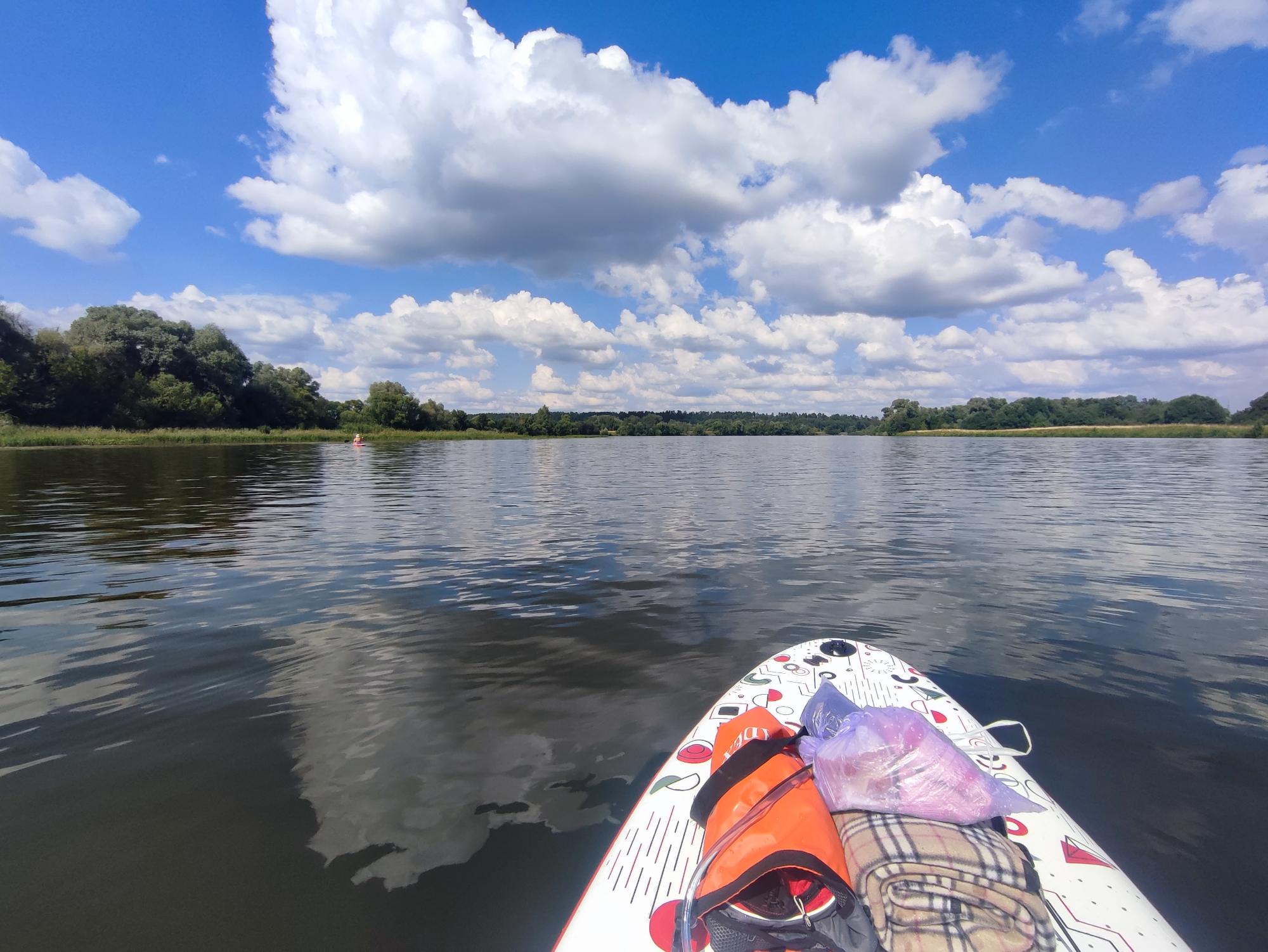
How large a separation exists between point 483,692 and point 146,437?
81.5 m

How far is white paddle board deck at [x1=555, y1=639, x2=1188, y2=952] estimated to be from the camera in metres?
2.97

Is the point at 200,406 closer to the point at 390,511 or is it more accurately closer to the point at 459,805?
the point at 390,511

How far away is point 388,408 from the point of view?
112m

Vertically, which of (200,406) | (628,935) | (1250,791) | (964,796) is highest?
(200,406)

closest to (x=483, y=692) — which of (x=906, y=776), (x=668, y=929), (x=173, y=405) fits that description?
(x=668, y=929)

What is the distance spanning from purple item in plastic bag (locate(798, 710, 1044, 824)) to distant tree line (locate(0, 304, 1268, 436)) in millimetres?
85137

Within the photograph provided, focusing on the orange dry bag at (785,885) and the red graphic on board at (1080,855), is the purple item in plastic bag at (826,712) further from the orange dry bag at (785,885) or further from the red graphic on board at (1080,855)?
the red graphic on board at (1080,855)

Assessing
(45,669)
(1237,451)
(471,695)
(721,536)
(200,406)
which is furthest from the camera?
(200,406)

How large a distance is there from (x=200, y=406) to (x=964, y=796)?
9559 centimetres

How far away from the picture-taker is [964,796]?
2.82 meters

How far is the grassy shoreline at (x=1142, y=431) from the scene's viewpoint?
4619 inches

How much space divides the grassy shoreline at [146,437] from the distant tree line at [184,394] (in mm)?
3271

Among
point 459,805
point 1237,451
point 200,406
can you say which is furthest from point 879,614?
point 200,406

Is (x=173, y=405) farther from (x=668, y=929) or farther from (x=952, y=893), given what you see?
(x=952, y=893)
